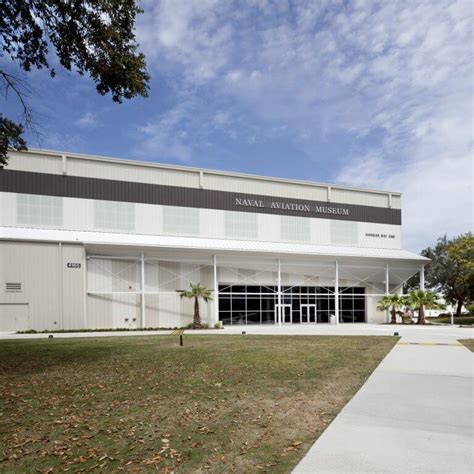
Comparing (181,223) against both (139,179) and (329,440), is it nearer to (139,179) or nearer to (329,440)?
(139,179)

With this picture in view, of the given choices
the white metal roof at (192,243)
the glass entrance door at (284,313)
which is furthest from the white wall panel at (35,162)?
the glass entrance door at (284,313)

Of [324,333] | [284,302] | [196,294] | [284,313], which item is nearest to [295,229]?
[284,302]

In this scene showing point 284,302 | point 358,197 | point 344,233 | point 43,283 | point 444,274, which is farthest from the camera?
point 444,274

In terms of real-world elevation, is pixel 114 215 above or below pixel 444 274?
above

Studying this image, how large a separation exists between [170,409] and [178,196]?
32605 millimetres

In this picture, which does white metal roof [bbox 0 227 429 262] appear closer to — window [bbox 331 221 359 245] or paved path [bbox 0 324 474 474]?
window [bbox 331 221 359 245]

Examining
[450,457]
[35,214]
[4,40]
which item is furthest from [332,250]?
[450,457]

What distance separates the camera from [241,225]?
135ft

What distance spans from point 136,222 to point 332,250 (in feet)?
61.4

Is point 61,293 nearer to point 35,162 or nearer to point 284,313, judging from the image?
point 35,162

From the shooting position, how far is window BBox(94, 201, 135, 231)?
36.8 metres

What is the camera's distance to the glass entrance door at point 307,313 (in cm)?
4172

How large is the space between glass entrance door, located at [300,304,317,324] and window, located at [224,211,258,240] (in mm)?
8381

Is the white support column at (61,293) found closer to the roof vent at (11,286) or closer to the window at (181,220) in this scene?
the roof vent at (11,286)
